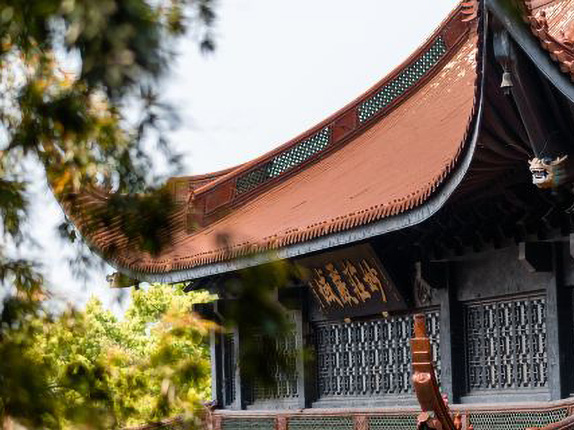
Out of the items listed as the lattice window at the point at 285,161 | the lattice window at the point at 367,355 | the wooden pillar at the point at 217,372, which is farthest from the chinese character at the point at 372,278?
the wooden pillar at the point at 217,372

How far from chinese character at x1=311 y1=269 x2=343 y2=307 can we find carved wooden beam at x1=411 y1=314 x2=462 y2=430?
386cm

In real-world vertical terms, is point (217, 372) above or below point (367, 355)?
above

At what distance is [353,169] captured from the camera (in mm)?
14859

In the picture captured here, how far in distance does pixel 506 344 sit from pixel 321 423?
10.1ft

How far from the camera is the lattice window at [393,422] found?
13.2 meters

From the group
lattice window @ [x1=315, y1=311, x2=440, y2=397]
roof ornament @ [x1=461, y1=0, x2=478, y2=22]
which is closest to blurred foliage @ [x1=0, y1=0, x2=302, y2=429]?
roof ornament @ [x1=461, y1=0, x2=478, y2=22]

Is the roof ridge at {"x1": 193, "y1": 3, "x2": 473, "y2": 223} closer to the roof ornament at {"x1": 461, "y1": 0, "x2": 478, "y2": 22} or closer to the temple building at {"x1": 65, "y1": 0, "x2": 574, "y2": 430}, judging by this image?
the temple building at {"x1": 65, "y1": 0, "x2": 574, "y2": 430}

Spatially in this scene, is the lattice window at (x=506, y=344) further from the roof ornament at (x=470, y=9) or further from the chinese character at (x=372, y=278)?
the roof ornament at (x=470, y=9)

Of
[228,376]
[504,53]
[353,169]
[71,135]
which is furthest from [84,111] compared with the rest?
[228,376]

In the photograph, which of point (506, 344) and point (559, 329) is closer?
point (559, 329)

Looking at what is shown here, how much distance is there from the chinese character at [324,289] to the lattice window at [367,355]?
0.80ft

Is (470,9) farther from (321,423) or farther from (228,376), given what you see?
(228,376)

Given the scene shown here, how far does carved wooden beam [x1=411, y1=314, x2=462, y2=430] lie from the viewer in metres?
10.9

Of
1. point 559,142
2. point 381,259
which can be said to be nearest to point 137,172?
point 559,142
